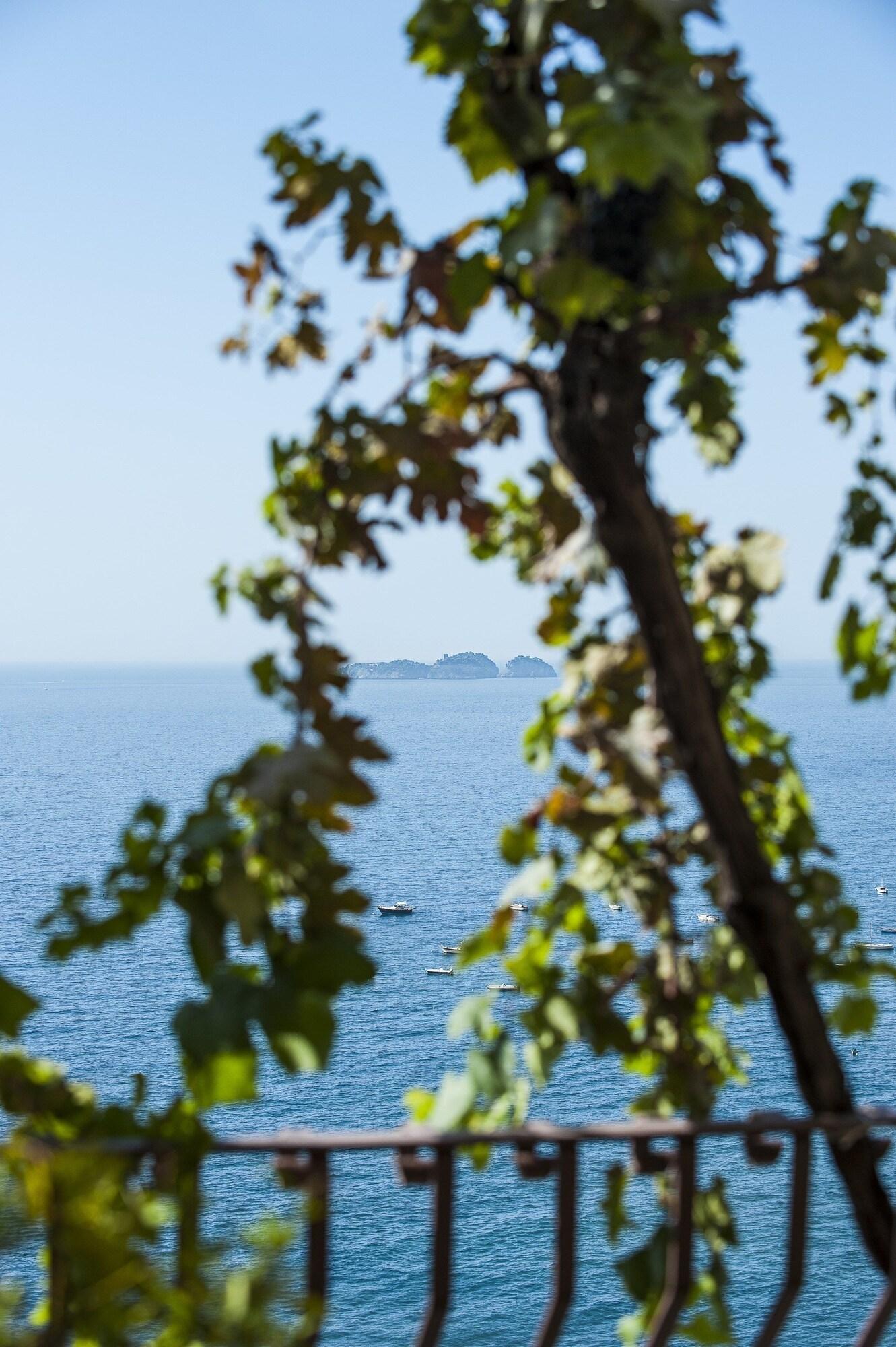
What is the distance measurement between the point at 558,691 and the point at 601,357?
567 mm

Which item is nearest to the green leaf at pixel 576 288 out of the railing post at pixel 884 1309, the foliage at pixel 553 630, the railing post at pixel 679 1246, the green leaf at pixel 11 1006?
the foliage at pixel 553 630

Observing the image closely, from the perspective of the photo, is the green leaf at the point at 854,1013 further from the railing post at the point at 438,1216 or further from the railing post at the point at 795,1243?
the railing post at the point at 438,1216

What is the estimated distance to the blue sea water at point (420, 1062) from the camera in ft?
99.5

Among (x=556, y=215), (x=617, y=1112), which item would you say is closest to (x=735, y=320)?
(x=556, y=215)

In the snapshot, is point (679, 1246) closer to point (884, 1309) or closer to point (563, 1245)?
point (563, 1245)

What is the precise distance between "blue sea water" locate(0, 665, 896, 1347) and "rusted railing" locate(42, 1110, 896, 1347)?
0.25 m

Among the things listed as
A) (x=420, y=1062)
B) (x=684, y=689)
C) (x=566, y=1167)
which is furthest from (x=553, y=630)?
(x=420, y=1062)

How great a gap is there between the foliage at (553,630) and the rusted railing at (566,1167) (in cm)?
6

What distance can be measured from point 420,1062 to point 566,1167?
39182 millimetres

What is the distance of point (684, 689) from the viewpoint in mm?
1791

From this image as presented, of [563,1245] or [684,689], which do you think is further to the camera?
[563,1245]

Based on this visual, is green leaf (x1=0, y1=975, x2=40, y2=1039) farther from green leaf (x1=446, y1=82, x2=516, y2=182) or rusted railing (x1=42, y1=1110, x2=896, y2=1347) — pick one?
green leaf (x1=446, y1=82, x2=516, y2=182)

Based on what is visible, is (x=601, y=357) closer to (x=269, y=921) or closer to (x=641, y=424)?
(x=641, y=424)

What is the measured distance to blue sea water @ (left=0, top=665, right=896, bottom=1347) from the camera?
99.5 feet
